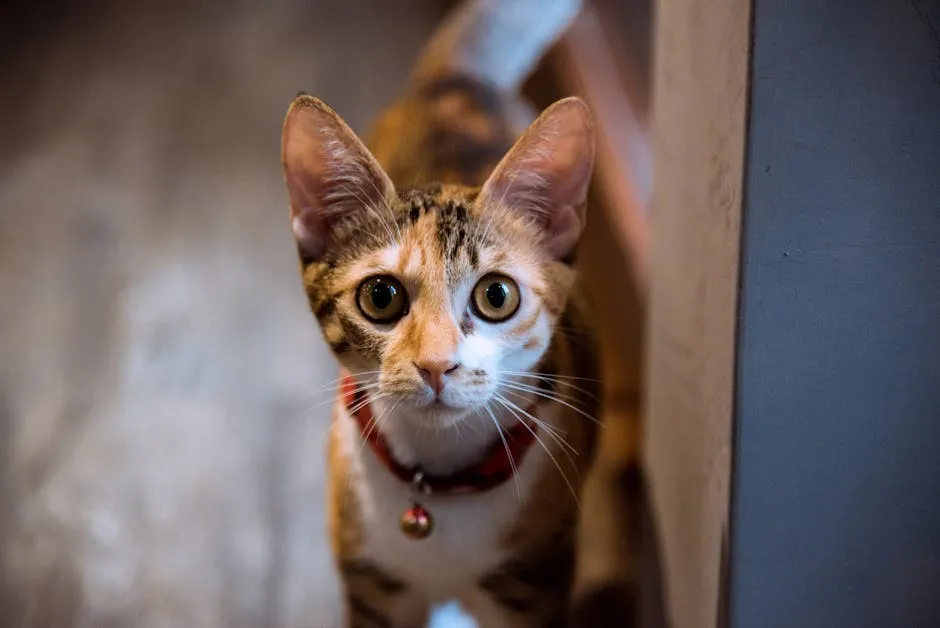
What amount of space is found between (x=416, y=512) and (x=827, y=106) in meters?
0.51

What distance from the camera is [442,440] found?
869mm

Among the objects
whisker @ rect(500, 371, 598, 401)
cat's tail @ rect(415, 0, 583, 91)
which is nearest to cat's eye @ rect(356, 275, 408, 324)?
whisker @ rect(500, 371, 598, 401)

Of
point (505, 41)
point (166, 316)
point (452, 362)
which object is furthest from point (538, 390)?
point (166, 316)

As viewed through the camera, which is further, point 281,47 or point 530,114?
point 281,47

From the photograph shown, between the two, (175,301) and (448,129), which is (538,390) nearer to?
(448,129)

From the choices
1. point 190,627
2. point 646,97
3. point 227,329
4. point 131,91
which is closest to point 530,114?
point 646,97

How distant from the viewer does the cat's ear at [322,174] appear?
2.52 feet

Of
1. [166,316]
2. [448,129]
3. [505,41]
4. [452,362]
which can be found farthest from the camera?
[166,316]

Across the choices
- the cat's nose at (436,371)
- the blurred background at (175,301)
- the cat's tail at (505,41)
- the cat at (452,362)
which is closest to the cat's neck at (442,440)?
the cat at (452,362)

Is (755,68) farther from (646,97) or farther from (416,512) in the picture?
(646,97)

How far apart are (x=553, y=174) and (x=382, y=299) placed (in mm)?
183

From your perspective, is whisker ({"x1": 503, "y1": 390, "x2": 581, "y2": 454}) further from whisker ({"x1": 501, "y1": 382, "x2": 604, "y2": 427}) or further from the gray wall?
the gray wall

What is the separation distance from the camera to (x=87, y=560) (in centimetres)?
118

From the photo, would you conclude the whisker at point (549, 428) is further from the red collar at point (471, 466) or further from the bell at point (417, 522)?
the bell at point (417, 522)
